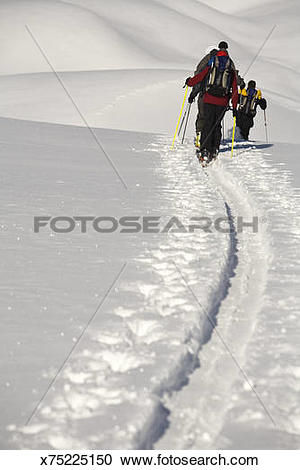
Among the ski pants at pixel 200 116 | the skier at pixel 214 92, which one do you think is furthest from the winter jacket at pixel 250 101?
the ski pants at pixel 200 116

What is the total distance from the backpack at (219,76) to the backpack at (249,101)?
104 inches

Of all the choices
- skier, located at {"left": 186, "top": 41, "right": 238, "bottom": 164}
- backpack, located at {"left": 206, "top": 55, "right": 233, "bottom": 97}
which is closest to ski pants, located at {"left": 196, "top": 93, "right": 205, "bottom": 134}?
skier, located at {"left": 186, "top": 41, "right": 238, "bottom": 164}

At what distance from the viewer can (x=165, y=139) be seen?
12039 millimetres

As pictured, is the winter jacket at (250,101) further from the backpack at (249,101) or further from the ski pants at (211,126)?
the ski pants at (211,126)

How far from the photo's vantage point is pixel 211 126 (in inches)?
377

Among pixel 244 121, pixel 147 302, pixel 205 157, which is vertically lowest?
pixel 205 157

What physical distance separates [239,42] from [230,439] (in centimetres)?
5342

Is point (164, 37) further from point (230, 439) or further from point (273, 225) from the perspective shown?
point (230, 439)

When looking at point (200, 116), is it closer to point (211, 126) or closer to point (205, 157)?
point (211, 126)

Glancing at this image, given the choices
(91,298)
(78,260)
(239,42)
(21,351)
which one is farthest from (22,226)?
(239,42)

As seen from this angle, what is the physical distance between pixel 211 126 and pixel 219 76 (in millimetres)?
895

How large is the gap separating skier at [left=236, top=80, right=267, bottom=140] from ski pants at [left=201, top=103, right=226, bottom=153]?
2323 millimetres

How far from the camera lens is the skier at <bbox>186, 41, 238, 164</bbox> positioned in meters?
8.84

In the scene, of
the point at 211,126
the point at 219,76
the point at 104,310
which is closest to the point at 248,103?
the point at 211,126
